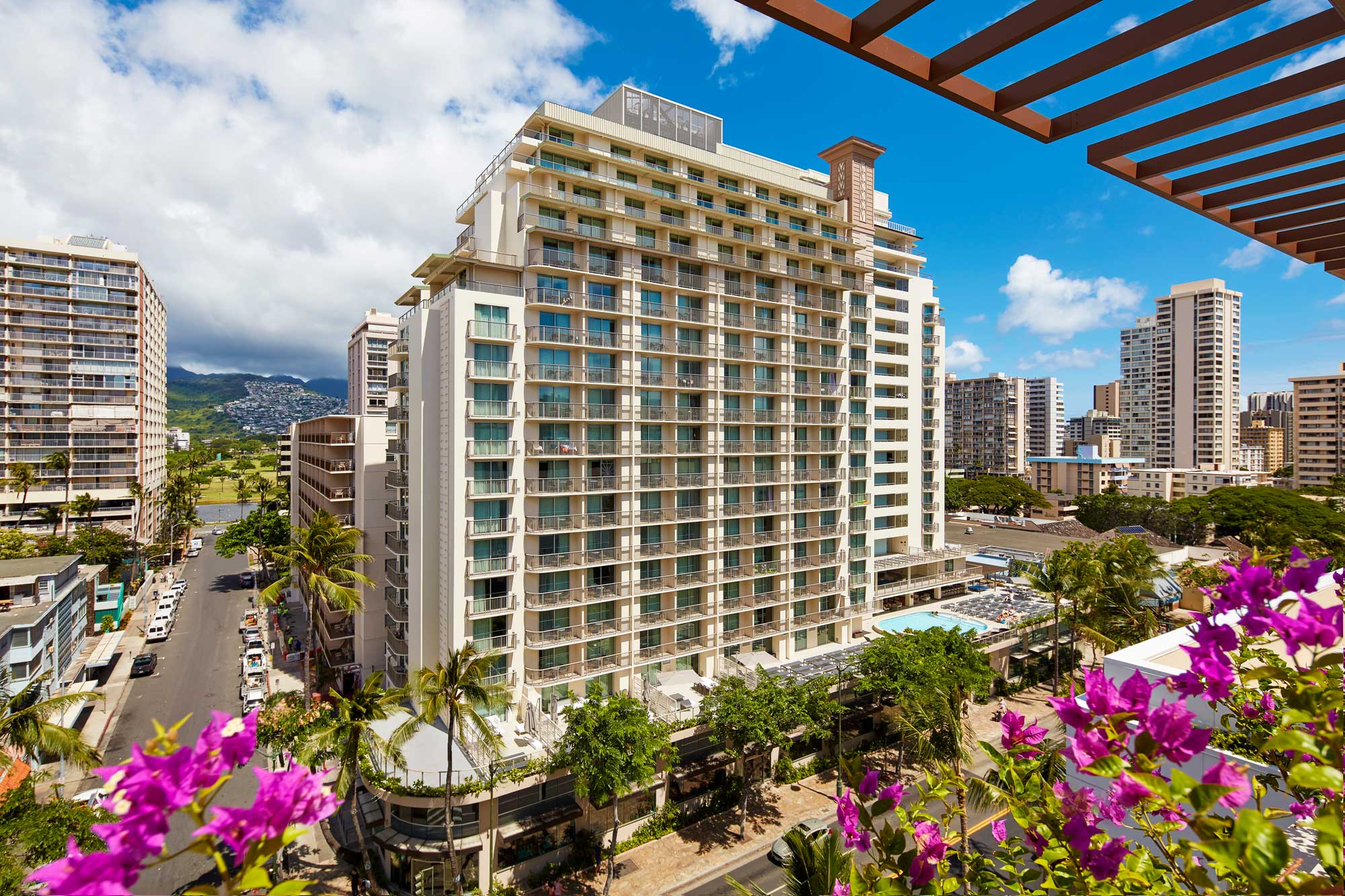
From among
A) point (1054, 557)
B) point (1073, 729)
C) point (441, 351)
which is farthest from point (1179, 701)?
point (1054, 557)

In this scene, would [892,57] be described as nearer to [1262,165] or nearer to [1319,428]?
[1262,165]

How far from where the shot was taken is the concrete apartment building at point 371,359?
93.4 meters

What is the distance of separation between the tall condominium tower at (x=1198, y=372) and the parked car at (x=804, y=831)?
140260mm

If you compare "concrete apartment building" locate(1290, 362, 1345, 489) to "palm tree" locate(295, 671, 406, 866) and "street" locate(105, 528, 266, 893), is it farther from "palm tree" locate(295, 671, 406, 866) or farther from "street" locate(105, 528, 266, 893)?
"street" locate(105, 528, 266, 893)

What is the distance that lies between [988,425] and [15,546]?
162509 mm

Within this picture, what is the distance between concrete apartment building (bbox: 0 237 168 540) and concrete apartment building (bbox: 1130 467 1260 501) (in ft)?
492

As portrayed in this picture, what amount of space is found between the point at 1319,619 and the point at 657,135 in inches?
1405

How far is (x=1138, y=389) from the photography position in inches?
5635

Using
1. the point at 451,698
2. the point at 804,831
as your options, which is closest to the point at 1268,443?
the point at 804,831

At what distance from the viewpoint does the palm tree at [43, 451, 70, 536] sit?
209 ft

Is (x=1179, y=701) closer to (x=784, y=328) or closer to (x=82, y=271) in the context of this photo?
(x=784, y=328)

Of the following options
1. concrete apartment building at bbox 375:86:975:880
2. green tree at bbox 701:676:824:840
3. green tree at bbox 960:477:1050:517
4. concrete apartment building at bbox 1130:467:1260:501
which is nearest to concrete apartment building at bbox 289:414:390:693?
concrete apartment building at bbox 375:86:975:880

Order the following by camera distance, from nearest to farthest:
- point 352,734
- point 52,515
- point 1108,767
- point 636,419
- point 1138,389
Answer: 1. point 1108,767
2. point 352,734
3. point 636,419
4. point 52,515
5. point 1138,389

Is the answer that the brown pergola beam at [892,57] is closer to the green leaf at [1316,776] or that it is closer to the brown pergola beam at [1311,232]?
the brown pergola beam at [1311,232]
